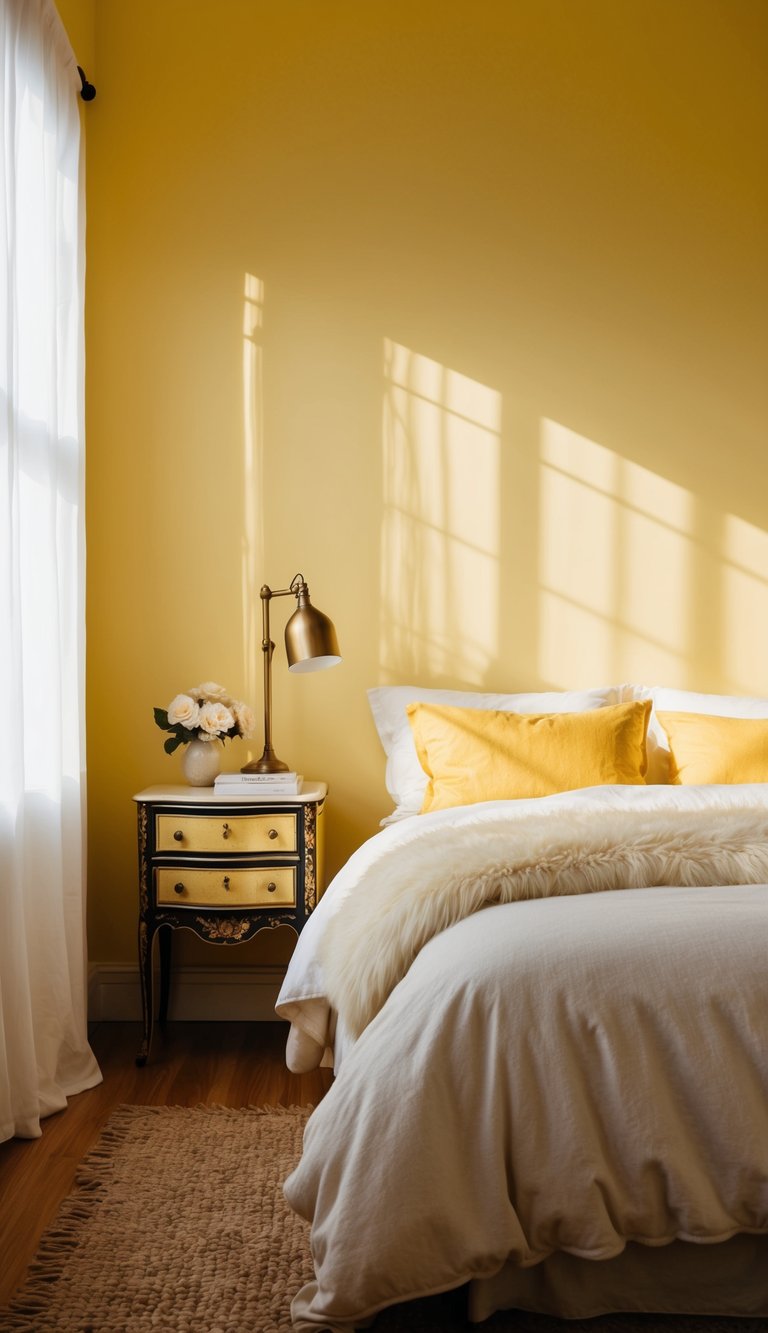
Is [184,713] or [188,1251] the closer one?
[188,1251]

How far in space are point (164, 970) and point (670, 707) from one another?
1843 millimetres

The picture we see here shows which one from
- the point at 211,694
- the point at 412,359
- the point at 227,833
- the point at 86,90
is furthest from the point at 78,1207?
the point at 86,90

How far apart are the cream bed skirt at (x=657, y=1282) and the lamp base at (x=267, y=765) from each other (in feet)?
5.59

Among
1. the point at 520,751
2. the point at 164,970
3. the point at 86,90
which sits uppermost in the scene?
the point at 86,90

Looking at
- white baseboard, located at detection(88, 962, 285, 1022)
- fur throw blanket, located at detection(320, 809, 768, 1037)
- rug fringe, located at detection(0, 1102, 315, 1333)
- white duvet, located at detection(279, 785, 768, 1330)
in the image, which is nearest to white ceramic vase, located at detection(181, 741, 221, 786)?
white baseboard, located at detection(88, 962, 285, 1022)

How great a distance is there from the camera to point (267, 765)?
3113mm

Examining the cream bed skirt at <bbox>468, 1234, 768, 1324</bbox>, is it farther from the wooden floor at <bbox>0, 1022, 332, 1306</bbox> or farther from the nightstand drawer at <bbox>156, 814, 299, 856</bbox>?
the nightstand drawer at <bbox>156, 814, 299, 856</bbox>

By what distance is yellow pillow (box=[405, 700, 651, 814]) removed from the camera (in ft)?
9.64

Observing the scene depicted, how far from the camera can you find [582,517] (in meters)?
3.49

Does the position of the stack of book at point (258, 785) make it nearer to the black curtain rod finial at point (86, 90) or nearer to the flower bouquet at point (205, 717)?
the flower bouquet at point (205, 717)

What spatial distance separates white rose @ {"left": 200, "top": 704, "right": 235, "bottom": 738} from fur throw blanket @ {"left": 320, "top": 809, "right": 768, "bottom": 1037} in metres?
1.07

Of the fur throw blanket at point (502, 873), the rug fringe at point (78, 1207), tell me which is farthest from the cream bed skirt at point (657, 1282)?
the rug fringe at point (78, 1207)

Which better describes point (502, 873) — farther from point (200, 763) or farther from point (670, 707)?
point (670, 707)

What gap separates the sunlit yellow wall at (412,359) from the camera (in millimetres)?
3391
